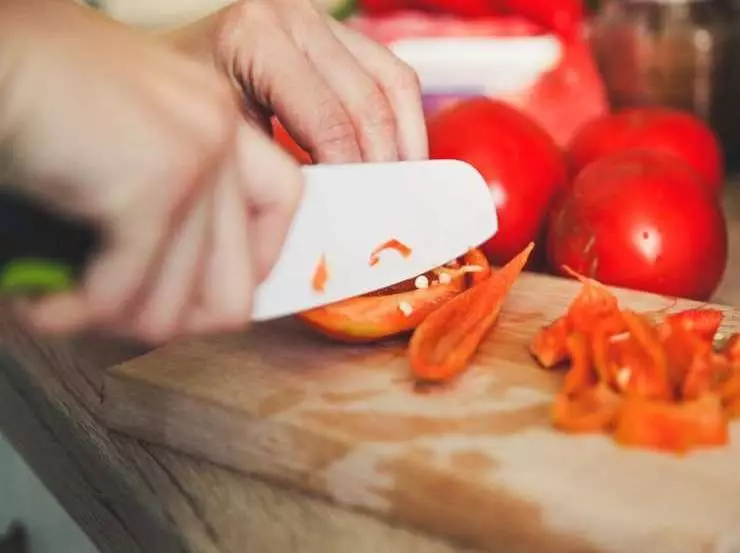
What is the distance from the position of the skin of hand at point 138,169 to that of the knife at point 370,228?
0.24 ft

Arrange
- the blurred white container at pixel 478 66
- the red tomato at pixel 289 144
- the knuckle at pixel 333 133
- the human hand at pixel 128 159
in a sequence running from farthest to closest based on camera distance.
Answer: the blurred white container at pixel 478 66 → the red tomato at pixel 289 144 → the knuckle at pixel 333 133 → the human hand at pixel 128 159

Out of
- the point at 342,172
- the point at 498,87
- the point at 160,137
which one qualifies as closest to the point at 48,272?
the point at 160,137

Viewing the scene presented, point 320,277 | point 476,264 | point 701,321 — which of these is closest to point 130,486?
point 320,277

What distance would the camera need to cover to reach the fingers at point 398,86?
2.83 ft

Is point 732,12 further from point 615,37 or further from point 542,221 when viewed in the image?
point 542,221

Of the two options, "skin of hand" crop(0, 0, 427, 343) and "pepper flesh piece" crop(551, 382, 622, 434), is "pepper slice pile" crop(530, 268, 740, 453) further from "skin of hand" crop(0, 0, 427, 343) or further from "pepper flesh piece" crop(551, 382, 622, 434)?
"skin of hand" crop(0, 0, 427, 343)

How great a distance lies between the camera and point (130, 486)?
726 millimetres

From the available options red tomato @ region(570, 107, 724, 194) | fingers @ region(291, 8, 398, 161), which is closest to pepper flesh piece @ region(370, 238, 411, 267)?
fingers @ region(291, 8, 398, 161)

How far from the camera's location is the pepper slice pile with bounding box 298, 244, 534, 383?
708 mm

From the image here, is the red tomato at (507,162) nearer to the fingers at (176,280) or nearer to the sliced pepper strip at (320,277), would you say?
the sliced pepper strip at (320,277)

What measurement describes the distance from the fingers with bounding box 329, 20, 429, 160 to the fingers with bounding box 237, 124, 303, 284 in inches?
11.6

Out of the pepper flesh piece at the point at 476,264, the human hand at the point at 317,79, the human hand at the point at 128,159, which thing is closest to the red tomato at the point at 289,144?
the human hand at the point at 317,79

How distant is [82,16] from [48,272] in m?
0.12

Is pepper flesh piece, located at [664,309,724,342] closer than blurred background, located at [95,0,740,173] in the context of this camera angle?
Yes
